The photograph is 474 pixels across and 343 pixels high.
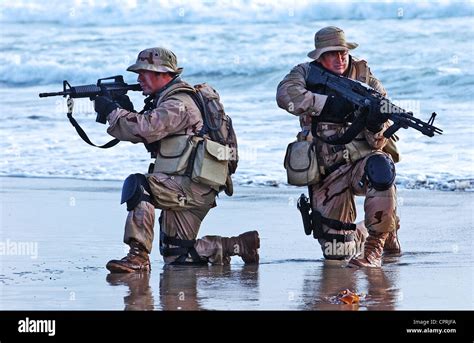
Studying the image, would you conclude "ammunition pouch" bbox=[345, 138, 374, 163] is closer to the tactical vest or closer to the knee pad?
the tactical vest

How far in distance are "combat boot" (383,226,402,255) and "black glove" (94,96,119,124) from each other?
7.03 feet

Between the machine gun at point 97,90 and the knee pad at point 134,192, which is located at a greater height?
the machine gun at point 97,90

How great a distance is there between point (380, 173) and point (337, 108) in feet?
1.97

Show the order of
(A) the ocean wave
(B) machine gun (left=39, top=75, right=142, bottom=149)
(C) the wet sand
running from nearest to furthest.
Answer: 1. (C) the wet sand
2. (B) machine gun (left=39, top=75, right=142, bottom=149)
3. (A) the ocean wave

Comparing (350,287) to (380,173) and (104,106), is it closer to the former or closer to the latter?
(380,173)

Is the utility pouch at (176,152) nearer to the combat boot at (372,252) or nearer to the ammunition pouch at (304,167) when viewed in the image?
the ammunition pouch at (304,167)

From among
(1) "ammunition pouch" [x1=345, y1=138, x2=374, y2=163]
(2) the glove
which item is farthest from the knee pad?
(1) "ammunition pouch" [x1=345, y1=138, x2=374, y2=163]

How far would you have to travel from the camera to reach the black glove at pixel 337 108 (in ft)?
33.6

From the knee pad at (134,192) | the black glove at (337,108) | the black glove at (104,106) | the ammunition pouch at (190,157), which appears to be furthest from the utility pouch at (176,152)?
the black glove at (337,108)

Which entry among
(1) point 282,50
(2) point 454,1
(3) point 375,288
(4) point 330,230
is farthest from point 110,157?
(2) point 454,1

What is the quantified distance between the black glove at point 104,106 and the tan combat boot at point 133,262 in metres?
0.86

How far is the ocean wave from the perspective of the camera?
96.1 feet
